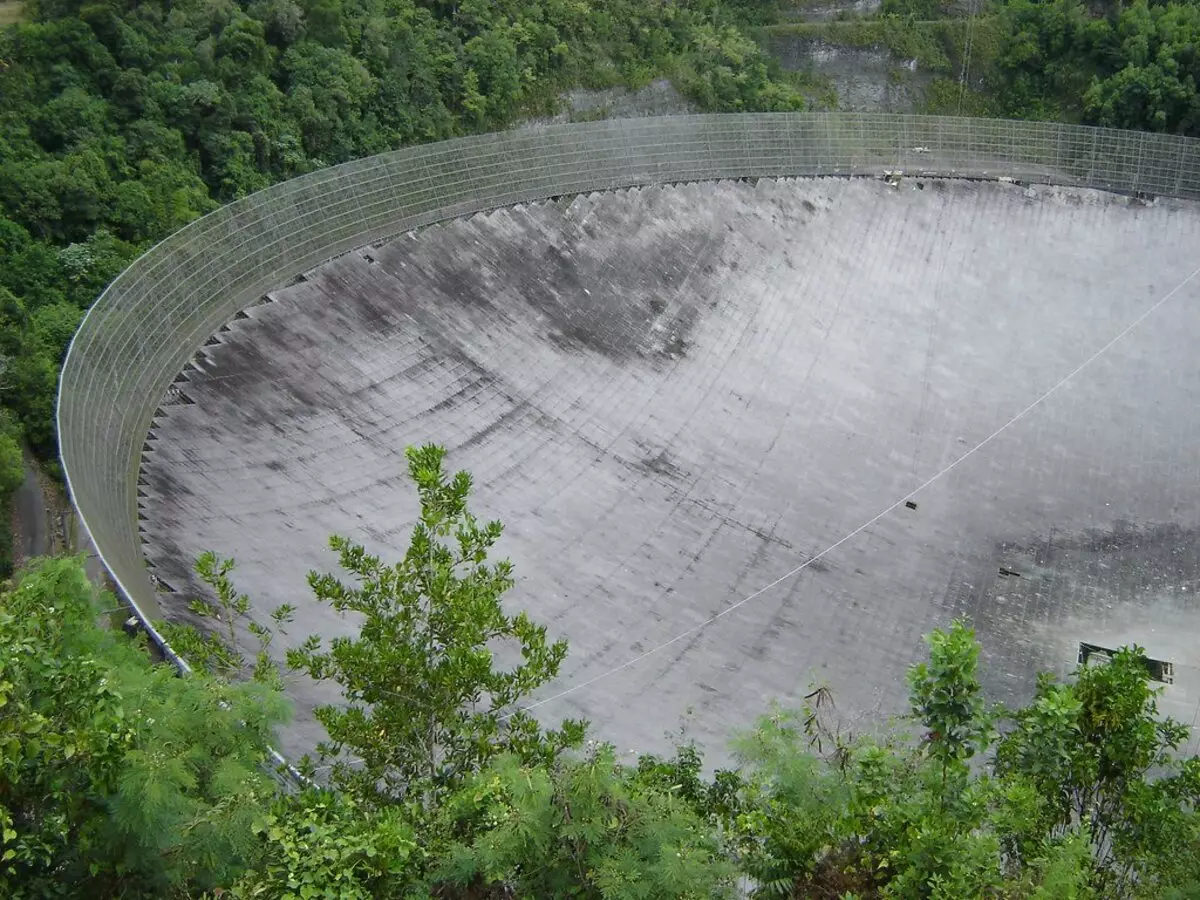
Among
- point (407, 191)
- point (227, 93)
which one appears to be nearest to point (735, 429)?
point (407, 191)

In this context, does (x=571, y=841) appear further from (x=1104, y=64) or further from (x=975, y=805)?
(x=1104, y=64)

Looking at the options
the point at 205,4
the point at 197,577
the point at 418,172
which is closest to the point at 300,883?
the point at 197,577

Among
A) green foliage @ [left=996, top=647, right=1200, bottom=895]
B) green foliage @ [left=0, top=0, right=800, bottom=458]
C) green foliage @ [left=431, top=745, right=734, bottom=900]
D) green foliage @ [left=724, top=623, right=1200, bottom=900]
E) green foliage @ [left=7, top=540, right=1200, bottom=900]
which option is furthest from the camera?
green foliage @ [left=0, top=0, right=800, bottom=458]

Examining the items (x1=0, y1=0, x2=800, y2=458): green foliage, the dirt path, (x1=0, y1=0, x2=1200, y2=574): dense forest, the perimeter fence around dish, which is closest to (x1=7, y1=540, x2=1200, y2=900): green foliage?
the perimeter fence around dish

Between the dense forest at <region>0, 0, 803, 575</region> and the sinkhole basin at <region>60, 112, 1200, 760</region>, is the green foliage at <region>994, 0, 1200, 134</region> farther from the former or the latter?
the dense forest at <region>0, 0, 803, 575</region>

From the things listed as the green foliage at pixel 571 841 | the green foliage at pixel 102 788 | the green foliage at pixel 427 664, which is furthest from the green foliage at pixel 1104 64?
the green foliage at pixel 102 788

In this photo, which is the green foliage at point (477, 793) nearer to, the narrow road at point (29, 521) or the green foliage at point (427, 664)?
the green foliage at point (427, 664)

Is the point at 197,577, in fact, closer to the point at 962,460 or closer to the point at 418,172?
the point at 418,172
